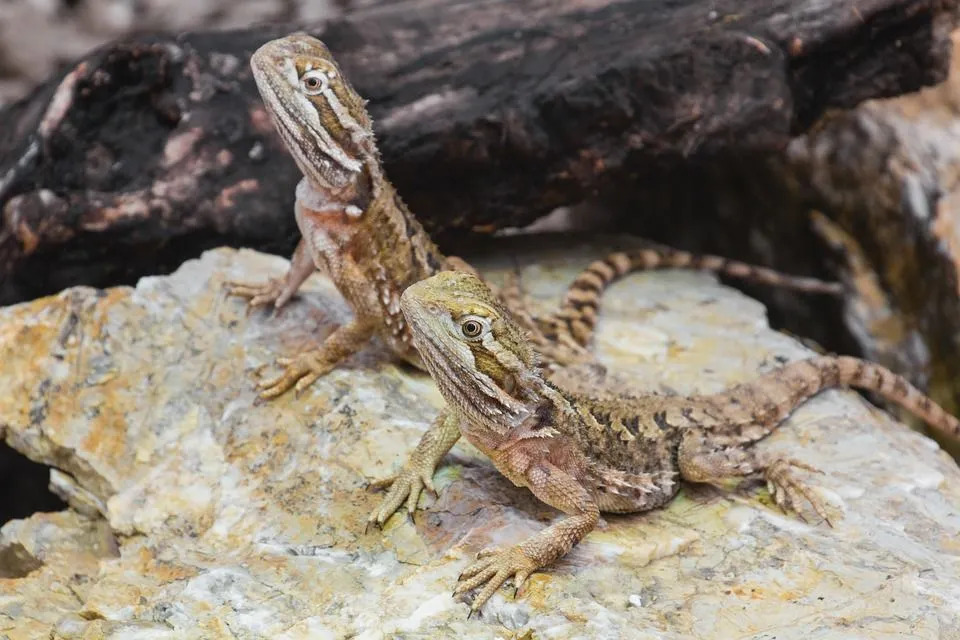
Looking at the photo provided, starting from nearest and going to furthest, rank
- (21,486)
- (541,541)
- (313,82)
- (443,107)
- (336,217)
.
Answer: (541,541), (313,82), (336,217), (443,107), (21,486)

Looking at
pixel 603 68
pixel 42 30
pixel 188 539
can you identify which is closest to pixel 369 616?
pixel 188 539

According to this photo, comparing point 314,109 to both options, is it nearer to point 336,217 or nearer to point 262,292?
point 336,217

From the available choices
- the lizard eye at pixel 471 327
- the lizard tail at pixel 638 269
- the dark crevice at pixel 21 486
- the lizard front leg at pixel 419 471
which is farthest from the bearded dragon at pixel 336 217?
the dark crevice at pixel 21 486

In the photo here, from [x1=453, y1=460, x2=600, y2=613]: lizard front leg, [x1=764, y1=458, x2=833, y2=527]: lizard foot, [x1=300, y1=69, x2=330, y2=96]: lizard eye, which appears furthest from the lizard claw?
[x1=764, y1=458, x2=833, y2=527]: lizard foot

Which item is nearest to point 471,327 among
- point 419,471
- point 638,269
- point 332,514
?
point 419,471

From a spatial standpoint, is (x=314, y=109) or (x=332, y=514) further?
(x=314, y=109)

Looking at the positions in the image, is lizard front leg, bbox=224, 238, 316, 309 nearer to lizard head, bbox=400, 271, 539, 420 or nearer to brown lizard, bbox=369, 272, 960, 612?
brown lizard, bbox=369, 272, 960, 612
